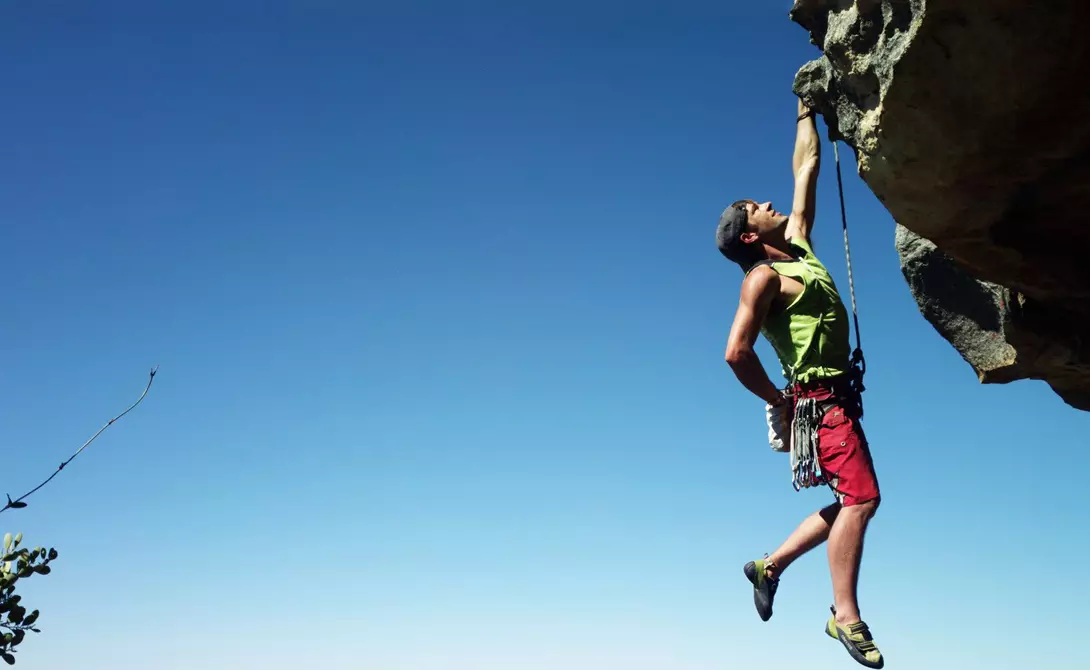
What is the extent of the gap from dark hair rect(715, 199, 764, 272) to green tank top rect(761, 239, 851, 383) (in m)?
0.17

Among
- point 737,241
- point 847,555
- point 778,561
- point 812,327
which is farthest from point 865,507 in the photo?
point 737,241

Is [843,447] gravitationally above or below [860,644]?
Result: above

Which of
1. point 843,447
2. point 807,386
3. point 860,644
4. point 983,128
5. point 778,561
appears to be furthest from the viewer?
point 778,561

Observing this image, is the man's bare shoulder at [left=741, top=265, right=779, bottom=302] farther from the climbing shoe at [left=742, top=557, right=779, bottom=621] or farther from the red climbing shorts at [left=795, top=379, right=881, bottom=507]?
the climbing shoe at [left=742, top=557, right=779, bottom=621]

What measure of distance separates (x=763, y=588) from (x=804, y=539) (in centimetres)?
40

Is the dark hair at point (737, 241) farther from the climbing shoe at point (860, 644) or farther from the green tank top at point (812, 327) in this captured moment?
the climbing shoe at point (860, 644)

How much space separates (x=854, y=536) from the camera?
15.2 feet

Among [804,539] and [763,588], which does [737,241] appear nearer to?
[804,539]

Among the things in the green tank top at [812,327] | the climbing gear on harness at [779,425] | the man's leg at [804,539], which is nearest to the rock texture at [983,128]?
the green tank top at [812,327]

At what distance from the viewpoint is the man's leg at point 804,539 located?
4.97 metres

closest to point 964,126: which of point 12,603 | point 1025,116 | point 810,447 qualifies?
point 1025,116

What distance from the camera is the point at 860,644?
4.51 m

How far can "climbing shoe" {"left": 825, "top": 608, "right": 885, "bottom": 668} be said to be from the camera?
445 cm

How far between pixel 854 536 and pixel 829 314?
1.20 meters
